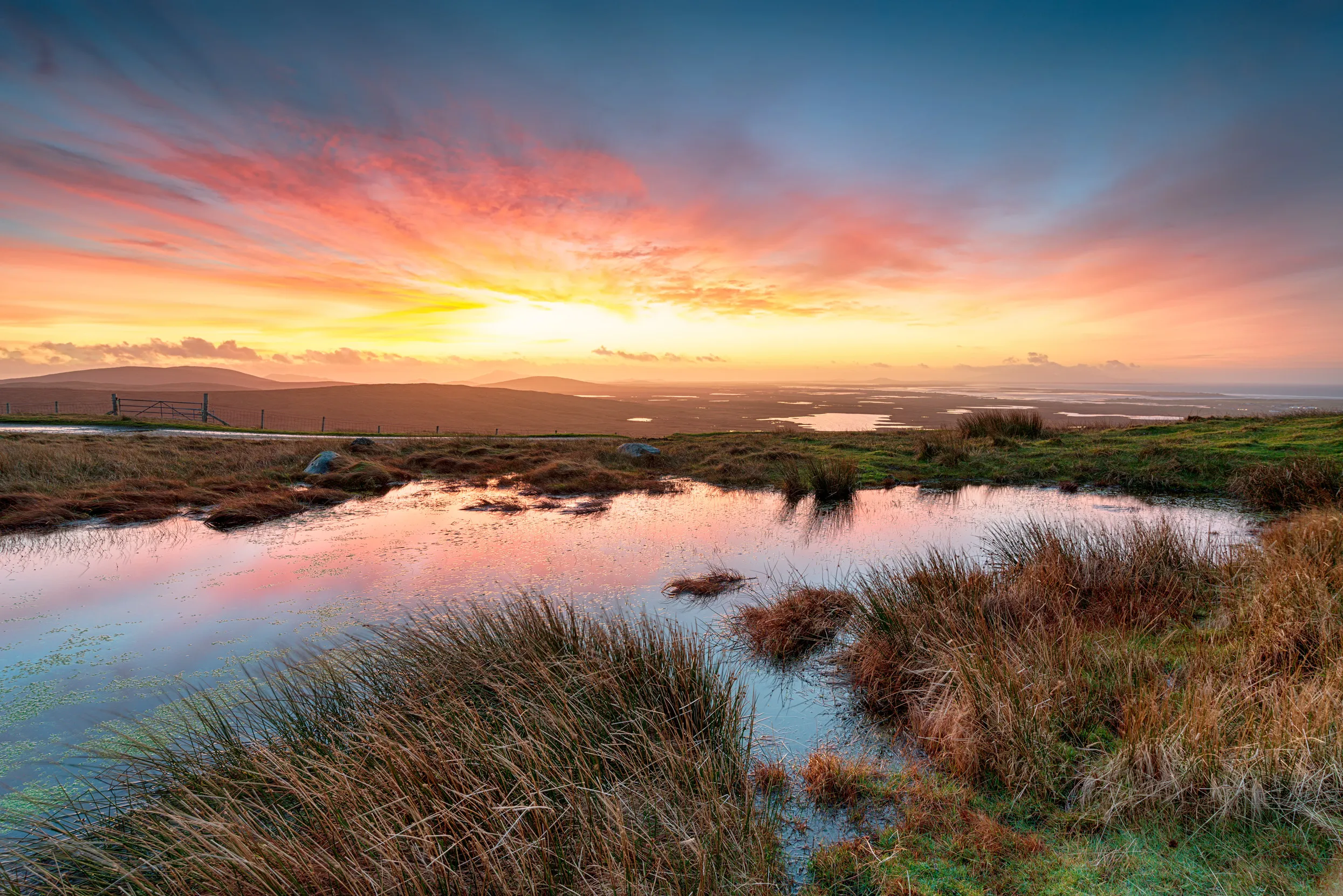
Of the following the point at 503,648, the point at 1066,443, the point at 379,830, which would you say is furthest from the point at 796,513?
the point at 1066,443

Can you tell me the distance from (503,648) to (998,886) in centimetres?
406

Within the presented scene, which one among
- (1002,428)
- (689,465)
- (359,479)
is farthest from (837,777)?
(1002,428)

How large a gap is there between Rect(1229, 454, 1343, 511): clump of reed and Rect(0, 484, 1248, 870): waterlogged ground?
1212mm

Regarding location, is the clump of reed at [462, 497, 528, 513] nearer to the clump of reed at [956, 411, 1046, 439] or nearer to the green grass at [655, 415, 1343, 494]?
the green grass at [655, 415, 1343, 494]

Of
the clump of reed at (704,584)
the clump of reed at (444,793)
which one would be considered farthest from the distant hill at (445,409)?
the clump of reed at (444,793)

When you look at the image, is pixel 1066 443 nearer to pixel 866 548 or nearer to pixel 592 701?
pixel 866 548

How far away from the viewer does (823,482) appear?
652 inches

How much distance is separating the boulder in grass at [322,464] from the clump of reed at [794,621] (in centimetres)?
1642

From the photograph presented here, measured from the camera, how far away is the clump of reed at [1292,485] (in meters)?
12.3

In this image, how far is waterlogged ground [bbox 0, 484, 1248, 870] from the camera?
18.9 ft

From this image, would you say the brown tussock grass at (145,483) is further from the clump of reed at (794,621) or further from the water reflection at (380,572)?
the clump of reed at (794,621)

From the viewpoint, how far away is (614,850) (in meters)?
3.20

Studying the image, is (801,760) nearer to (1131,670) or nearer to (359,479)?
(1131,670)

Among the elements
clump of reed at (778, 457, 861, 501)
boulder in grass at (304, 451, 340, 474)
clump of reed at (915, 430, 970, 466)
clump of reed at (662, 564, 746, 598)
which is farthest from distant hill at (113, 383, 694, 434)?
clump of reed at (662, 564, 746, 598)
